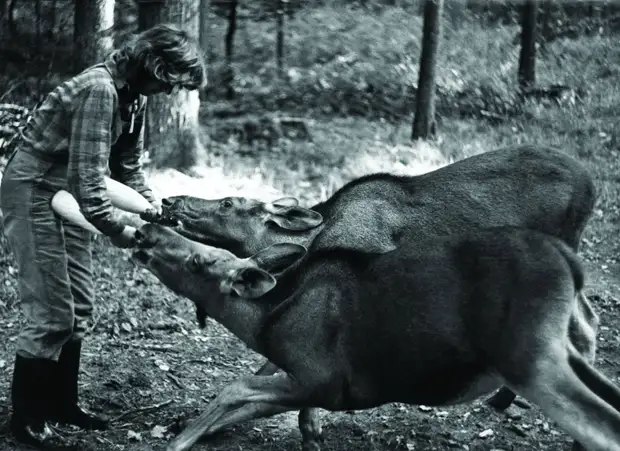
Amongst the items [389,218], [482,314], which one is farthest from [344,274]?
[389,218]

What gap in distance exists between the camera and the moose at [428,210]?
6.93m

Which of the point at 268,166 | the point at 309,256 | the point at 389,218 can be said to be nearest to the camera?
the point at 309,256

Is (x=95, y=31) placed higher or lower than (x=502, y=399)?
higher

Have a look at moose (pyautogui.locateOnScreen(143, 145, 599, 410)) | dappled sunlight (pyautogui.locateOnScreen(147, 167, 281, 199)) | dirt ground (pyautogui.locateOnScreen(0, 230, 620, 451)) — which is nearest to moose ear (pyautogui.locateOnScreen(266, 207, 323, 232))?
moose (pyautogui.locateOnScreen(143, 145, 599, 410))

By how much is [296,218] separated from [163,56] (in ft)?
6.17

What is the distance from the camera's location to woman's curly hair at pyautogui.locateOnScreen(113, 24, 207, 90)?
5457 millimetres

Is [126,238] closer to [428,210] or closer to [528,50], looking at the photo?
[428,210]

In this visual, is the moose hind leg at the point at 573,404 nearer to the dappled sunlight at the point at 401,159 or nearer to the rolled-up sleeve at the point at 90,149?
the rolled-up sleeve at the point at 90,149

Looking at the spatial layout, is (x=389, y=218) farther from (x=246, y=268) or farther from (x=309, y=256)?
(x=246, y=268)

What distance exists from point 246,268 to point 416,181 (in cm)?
232

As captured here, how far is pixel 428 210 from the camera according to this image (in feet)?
23.5

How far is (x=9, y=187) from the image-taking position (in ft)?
18.9

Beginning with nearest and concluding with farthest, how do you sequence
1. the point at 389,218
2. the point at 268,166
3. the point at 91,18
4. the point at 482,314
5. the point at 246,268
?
the point at 482,314
the point at 246,268
the point at 389,218
the point at 91,18
the point at 268,166


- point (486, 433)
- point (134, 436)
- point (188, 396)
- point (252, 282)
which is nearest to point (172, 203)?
point (188, 396)
